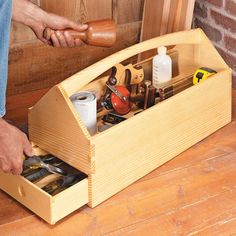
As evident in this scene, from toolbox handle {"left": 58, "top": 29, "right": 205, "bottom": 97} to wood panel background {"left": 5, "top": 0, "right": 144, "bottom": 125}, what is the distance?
532 mm

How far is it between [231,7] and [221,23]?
80 millimetres

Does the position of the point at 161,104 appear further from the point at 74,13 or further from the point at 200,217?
the point at 74,13

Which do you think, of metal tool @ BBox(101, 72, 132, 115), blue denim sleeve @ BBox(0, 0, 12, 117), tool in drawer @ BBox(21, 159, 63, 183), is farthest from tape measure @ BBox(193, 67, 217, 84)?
blue denim sleeve @ BBox(0, 0, 12, 117)

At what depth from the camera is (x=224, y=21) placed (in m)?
2.14

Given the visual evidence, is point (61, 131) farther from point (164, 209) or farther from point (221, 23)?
point (221, 23)

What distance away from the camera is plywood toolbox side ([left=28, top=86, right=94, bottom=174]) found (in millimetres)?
1420

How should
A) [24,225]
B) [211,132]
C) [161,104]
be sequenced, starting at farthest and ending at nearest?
[211,132], [161,104], [24,225]

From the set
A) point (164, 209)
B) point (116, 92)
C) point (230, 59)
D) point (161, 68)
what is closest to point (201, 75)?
point (161, 68)

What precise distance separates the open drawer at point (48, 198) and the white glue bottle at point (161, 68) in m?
0.51

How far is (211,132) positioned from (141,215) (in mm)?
487

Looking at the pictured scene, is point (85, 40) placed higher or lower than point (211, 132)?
higher

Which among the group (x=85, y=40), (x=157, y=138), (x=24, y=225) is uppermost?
(x=85, y=40)

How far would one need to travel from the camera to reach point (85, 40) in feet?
5.31

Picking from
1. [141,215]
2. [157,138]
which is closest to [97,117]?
[157,138]
